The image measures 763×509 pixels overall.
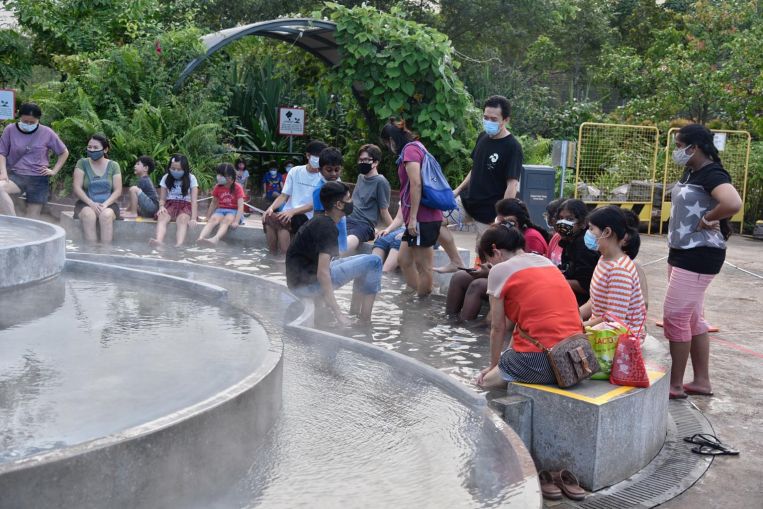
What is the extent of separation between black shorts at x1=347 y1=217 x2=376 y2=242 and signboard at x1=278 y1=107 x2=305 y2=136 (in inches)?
309

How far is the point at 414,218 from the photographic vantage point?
7.59 meters

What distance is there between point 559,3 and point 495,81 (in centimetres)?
447

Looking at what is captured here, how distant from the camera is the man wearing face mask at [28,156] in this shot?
10.9 m

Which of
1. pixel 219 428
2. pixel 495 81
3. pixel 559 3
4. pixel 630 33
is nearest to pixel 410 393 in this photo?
pixel 219 428

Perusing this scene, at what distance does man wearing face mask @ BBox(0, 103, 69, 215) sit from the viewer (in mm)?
10852

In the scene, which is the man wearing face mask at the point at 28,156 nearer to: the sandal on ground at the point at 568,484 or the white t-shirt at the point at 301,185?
the white t-shirt at the point at 301,185

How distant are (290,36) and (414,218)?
9.78m

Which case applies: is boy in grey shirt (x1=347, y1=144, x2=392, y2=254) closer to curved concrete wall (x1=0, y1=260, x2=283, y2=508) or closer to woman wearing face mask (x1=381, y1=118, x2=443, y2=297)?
woman wearing face mask (x1=381, y1=118, x2=443, y2=297)

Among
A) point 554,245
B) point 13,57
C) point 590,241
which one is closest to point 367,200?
point 554,245

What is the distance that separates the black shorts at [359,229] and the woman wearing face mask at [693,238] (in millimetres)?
4000

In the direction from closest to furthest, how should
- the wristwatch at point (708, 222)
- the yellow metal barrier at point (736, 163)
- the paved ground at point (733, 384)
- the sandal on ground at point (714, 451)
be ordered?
the paved ground at point (733, 384) < the sandal on ground at point (714, 451) < the wristwatch at point (708, 222) < the yellow metal barrier at point (736, 163)

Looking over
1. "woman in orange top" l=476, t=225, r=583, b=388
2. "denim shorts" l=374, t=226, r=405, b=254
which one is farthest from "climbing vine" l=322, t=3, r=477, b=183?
"woman in orange top" l=476, t=225, r=583, b=388

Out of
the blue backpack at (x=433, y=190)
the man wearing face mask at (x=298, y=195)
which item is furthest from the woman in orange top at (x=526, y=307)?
the man wearing face mask at (x=298, y=195)

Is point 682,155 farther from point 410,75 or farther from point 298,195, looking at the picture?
point 410,75
